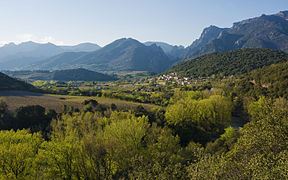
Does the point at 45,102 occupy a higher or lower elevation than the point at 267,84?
lower

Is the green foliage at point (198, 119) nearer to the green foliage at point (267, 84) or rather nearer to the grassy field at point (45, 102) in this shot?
the grassy field at point (45, 102)

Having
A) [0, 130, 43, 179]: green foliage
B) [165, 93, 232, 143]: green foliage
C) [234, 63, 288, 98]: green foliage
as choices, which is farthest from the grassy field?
[234, 63, 288, 98]: green foliage

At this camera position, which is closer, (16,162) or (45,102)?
(16,162)

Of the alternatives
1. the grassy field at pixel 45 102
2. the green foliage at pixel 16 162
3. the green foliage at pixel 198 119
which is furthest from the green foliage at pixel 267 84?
the green foliage at pixel 16 162

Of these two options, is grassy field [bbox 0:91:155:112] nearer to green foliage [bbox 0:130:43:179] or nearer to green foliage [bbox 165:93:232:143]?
green foliage [bbox 165:93:232:143]

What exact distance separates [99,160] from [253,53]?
226557mm

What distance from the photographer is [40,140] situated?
37938 millimetres

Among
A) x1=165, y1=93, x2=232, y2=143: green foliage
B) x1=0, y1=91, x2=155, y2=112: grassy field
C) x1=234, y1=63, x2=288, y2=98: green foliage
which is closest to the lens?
x1=165, y1=93, x2=232, y2=143: green foliage

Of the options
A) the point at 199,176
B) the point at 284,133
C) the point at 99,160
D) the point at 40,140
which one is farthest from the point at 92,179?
the point at 284,133

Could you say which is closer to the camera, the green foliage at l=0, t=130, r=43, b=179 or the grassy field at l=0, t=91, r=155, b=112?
the green foliage at l=0, t=130, r=43, b=179

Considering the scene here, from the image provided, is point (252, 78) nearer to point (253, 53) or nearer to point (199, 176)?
point (253, 53)

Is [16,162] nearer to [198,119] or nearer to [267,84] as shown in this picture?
[198,119]

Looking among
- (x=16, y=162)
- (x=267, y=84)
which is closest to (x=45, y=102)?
(x=16, y=162)

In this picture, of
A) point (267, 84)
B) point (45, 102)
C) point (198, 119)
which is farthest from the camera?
point (267, 84)
